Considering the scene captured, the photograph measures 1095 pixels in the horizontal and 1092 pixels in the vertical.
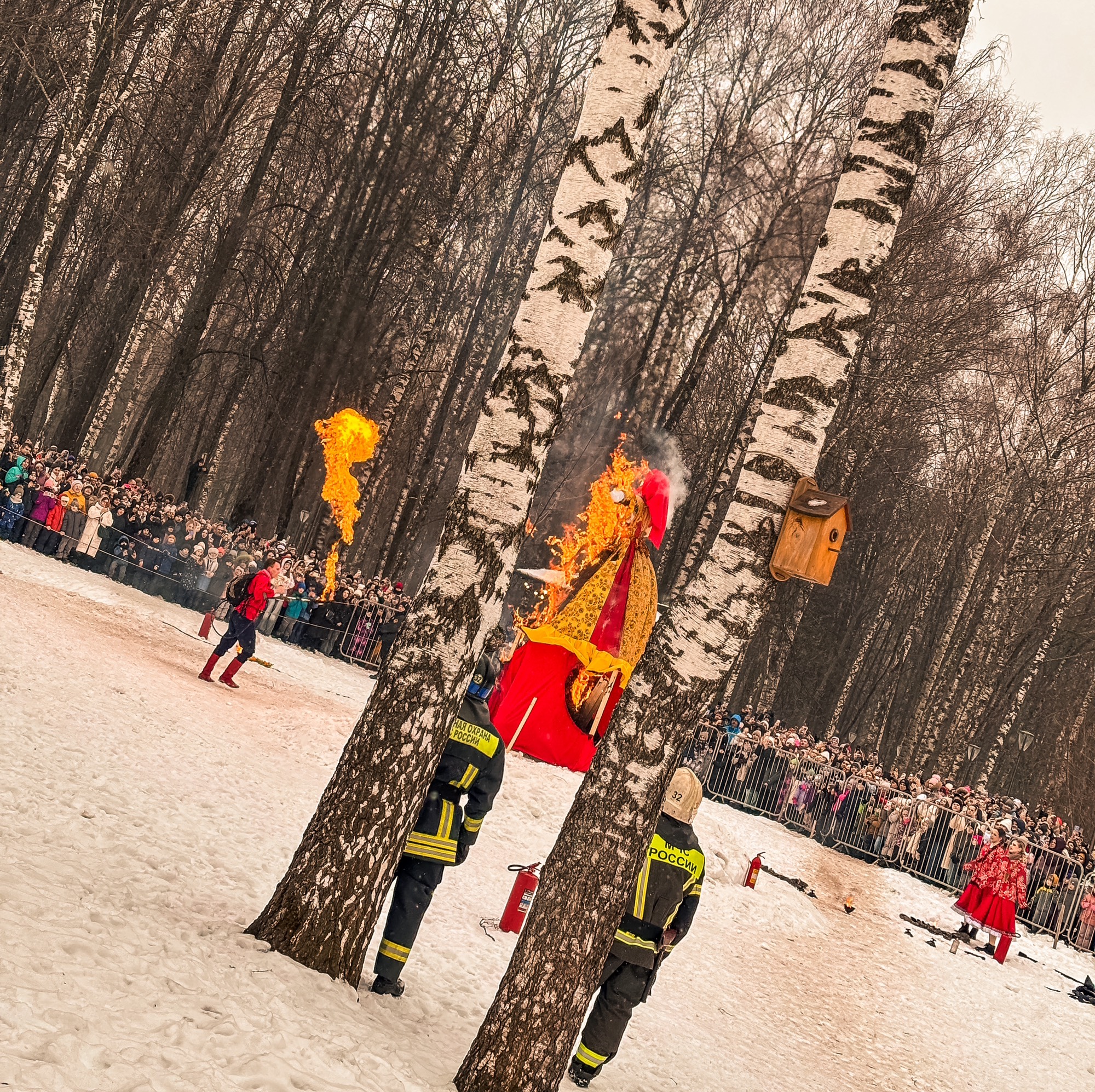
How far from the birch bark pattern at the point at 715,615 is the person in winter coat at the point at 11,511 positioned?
14.7m

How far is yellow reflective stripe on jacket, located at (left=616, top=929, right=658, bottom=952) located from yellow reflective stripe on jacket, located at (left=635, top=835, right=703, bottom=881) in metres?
0.43

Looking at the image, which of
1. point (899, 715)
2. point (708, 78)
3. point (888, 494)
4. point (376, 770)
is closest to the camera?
point (376, 770)

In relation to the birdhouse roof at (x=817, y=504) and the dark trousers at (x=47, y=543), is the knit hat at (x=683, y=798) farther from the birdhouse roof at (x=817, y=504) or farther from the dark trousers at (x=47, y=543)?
the dark trousers at (x=47, y=543)

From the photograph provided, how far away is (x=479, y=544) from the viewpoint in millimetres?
5254

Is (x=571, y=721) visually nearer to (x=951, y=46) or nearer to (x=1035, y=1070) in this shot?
(x=1035, y=1070)

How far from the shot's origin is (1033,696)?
1284 inches

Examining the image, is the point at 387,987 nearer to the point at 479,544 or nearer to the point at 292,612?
the point at 479,544

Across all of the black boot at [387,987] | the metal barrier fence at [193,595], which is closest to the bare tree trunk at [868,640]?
the metal barrier fence at [193,595]

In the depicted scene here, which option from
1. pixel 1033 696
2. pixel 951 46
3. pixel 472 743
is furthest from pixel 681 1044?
pixel 1033 696

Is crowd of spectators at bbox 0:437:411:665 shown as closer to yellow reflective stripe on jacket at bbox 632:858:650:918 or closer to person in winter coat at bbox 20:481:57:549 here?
person in winter coat at bbox 20:481:57:549

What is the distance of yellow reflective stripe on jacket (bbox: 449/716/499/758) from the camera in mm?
6090

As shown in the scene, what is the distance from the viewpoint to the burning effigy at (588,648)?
1244 cm

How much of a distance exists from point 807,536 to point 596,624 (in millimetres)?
7553

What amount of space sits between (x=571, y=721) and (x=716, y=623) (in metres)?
8.23
